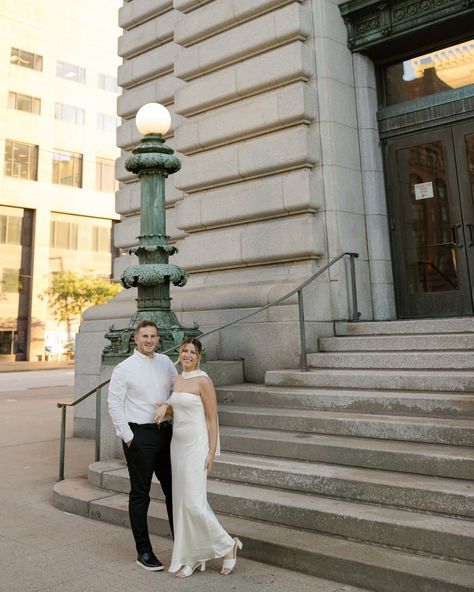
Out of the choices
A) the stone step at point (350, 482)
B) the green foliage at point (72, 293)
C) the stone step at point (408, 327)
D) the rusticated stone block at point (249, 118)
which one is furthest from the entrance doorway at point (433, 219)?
the green foliage at point (72, 293)

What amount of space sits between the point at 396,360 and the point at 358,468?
2.09 m

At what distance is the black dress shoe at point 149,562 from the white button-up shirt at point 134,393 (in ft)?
3.00

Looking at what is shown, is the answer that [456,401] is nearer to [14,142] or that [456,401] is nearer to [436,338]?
[436,338]

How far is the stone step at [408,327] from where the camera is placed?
24.1 feet

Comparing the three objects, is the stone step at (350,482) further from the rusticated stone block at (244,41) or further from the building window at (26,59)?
the building window at (26,59)

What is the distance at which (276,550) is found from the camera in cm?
441

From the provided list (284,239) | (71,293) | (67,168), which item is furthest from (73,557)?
(67,168)

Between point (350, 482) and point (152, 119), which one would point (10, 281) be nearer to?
point (152, 119)

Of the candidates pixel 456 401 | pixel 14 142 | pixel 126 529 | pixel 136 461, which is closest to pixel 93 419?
pixel 126 529

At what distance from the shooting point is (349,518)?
444 cm

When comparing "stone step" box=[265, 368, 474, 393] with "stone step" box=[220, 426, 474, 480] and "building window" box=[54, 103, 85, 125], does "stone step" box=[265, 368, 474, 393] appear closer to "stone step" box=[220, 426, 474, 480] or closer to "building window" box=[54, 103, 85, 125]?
"stone step" box=[220, 426, 474, 480]

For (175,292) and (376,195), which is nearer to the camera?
(376,195)

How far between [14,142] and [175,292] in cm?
4756

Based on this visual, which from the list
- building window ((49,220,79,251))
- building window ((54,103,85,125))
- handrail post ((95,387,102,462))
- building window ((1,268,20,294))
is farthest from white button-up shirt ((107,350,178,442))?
building window ((54,103,85,125))
